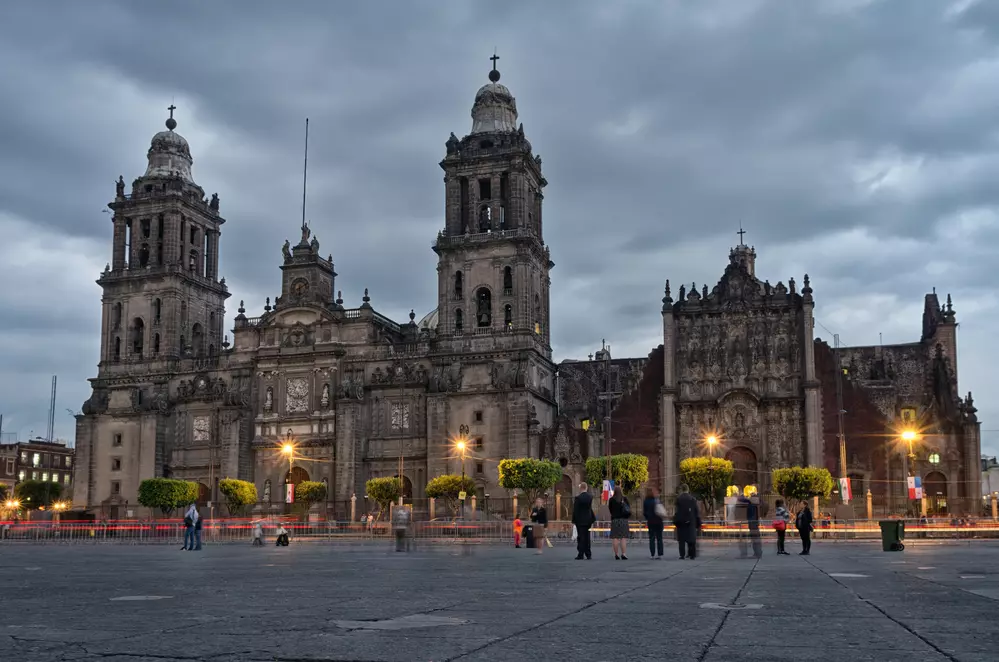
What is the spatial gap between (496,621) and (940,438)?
6472 centimetres

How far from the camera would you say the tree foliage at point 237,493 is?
240ft

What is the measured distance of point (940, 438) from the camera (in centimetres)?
6725

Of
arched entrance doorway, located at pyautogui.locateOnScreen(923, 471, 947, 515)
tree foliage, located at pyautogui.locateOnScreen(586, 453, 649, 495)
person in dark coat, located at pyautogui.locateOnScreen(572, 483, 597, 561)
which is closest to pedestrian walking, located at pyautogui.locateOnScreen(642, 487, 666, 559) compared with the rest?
person in dark coat, located at pyautogui.locateOnScreen(572, 483, 597, 561)

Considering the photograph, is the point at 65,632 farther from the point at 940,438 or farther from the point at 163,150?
the point at 163,150

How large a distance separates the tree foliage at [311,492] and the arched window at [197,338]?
1874 centimetres

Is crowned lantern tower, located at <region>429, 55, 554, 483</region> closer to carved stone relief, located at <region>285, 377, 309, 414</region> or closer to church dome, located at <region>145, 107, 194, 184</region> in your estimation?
carved stone relief, located at <region>285, 377, 309, 414</region>

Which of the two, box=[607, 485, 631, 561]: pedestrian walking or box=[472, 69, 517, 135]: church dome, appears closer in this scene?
box=[607, 485, 631, 561]: pedestrian walking

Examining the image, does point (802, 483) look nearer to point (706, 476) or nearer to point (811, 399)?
point (706, 476)

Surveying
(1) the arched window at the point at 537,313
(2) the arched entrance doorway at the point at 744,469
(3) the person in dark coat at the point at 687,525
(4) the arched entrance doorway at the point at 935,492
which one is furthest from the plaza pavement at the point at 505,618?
(1) the arched window at the point at 537,313

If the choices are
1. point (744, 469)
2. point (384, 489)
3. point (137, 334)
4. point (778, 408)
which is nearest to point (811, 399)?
point (778, 408)

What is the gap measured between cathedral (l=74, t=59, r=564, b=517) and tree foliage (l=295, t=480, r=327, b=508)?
1531 mm

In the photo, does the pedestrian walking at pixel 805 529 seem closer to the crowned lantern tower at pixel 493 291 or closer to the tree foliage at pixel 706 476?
the tree foliage at pixel 706 476

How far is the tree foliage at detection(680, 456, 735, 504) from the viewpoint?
61781mm

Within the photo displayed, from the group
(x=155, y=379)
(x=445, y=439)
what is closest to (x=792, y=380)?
(x=445, y=439)
